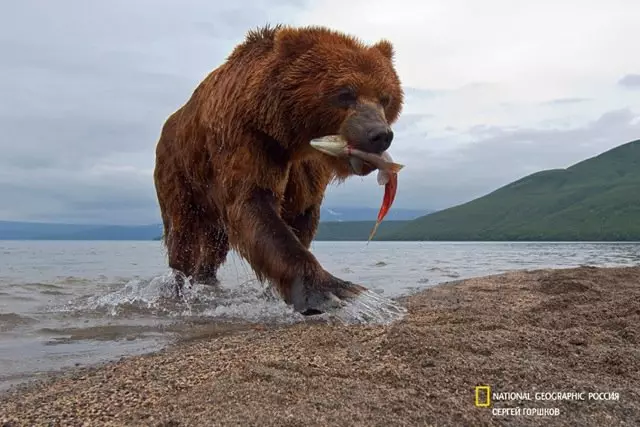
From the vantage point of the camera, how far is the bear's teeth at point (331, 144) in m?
4.83

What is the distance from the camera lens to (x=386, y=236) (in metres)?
170

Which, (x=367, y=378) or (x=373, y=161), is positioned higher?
(x=373, y=161)

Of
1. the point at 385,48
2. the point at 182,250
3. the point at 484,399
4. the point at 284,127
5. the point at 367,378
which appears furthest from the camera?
the point at 182,250

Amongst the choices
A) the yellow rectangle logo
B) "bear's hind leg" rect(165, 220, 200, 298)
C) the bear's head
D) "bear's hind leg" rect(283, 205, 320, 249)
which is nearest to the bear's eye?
the bear's head

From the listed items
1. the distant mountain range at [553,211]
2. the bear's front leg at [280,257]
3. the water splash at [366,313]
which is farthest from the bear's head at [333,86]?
the distant mountain range at [553,211]

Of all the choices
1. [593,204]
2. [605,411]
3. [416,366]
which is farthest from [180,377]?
[593,204]

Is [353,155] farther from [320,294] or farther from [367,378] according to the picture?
[367,378]

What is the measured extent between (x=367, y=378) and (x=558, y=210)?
15702 cm

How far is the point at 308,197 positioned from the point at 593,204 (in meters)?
147

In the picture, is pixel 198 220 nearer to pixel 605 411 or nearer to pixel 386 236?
pixel 605 411

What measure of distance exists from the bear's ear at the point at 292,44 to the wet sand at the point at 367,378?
2345 millimetres

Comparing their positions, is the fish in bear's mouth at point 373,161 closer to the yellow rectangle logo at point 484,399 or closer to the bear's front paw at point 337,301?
the bear's front paw at point 337,301

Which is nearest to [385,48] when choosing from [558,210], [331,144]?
[331,144]

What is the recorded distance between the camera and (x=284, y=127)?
5.15 m
